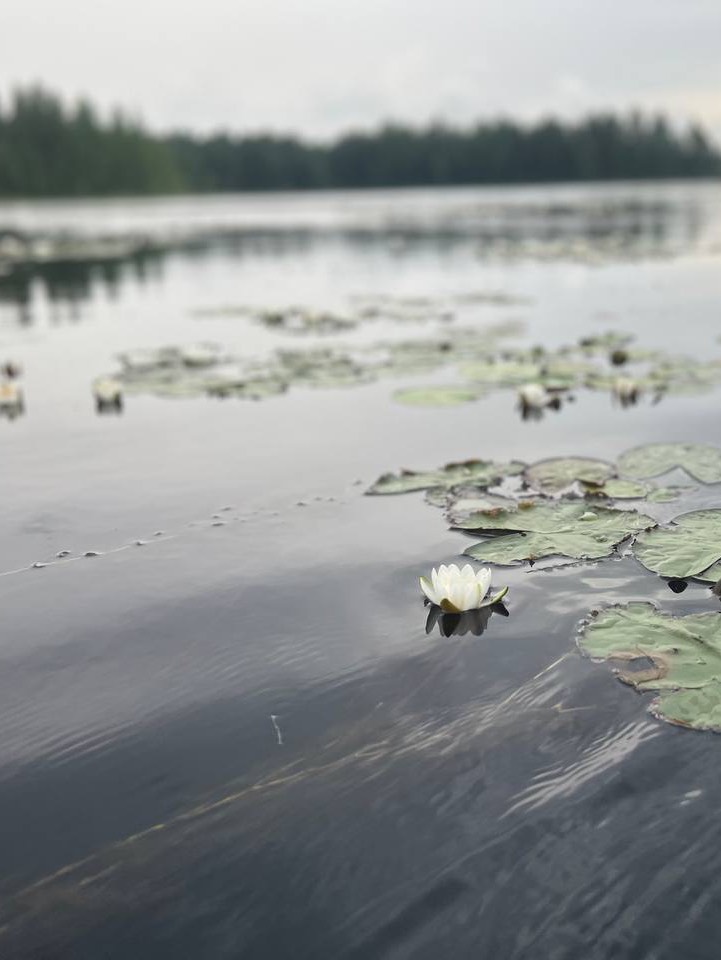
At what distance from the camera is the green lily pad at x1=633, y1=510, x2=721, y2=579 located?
2.91 meters

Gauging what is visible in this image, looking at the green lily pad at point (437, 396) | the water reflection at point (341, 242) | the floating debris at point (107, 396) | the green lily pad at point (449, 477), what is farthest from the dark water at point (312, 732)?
the water reflection at point (341, 242)

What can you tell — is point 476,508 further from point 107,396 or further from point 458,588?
point 107,396

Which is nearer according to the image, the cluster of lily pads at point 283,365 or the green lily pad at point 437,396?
the green lily pad at point 437,396

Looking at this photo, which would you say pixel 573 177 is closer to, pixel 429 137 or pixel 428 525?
pixel 429 137

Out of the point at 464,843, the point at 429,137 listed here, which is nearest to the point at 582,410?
the point at 464,843

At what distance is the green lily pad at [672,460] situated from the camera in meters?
3.83

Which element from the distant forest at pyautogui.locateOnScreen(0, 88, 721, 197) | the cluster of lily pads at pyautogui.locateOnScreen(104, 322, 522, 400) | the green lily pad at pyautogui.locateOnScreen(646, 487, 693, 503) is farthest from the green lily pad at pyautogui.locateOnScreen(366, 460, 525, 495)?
the distant forest at pyautogui.locateOnScreen(0, 88, 721, 197)

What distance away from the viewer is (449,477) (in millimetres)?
3982

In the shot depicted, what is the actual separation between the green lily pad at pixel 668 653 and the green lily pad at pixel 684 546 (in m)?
0.30

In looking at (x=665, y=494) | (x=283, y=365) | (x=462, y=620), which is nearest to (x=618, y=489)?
(x=665, y=494)

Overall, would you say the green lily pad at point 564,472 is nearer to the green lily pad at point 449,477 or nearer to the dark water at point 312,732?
the green lily pad at point 449,477

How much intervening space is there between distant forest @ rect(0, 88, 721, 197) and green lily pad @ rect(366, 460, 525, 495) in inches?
3730

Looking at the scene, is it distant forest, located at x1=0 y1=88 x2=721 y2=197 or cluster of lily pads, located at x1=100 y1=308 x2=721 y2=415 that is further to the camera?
distant forest, located at x1=0 y1=88 x2=721 y2=197

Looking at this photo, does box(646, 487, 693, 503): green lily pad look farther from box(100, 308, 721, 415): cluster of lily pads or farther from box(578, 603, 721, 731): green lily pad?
box(100, 308, 721, 415): cluster of lily pads
